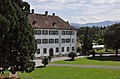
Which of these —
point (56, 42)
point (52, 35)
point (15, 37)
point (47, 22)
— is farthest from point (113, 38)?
point (15, 37)

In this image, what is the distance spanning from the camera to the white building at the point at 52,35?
230 feet

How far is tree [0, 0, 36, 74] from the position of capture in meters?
→ 26.5

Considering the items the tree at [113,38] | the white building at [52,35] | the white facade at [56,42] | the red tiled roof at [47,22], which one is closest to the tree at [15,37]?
the white building at [52,35]

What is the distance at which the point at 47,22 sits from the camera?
7350cm

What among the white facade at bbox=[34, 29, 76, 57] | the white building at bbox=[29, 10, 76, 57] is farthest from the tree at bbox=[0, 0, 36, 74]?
the white facade at bbox=[34, 29, 76, 57]

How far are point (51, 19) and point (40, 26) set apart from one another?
664 cm

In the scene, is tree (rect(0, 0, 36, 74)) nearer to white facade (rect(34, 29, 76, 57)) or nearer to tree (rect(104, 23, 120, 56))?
white facade (rect(34, 29, 76, 57))

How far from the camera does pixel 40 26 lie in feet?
229

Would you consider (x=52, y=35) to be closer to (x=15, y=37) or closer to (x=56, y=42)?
(x=56, y=42)

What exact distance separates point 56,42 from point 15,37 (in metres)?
48.5

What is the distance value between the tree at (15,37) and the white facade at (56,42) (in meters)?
40.3

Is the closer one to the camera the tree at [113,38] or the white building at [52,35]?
the white building at [52,35]

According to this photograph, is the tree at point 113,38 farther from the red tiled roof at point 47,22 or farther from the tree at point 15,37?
the tree at point 15,37

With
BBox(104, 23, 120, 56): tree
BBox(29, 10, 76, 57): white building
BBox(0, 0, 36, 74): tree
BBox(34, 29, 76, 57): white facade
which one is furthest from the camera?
BBox(34, 29, 76, 57): white facade
